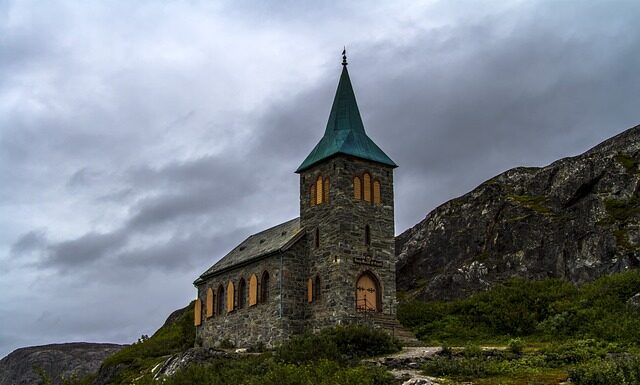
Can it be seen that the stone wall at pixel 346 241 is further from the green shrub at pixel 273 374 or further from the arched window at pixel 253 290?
the green shrub at pixel 273 374

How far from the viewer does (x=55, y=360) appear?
65000 mm

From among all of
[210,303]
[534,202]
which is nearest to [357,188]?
[210,303]

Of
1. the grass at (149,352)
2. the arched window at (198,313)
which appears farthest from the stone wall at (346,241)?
the grass at (149,352)

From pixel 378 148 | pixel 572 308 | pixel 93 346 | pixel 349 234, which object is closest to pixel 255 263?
pixel 349 234

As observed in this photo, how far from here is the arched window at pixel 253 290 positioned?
35.5 meters

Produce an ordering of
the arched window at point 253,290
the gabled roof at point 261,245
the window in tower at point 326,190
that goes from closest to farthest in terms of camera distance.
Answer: the window in tower at point 326,190 → the gabled roof at point 261,245 → the arched window at point 253,290

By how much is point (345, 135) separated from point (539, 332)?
12671 millimetres

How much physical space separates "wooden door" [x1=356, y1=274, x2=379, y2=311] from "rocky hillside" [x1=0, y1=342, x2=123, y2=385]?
3568 cm

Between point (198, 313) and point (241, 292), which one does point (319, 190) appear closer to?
point (241, 292)

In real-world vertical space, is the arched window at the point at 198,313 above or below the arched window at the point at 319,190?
below

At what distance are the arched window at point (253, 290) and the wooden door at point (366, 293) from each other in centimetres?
507

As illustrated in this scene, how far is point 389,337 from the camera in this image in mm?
28172

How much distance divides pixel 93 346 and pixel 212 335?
33362 millimetres

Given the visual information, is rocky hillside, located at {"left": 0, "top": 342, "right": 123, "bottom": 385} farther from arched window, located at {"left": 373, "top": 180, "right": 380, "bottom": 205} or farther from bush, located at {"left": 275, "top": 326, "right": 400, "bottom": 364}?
bush, located at {"left": 275, "top": 326, "right": 400, "bottom": 364}
